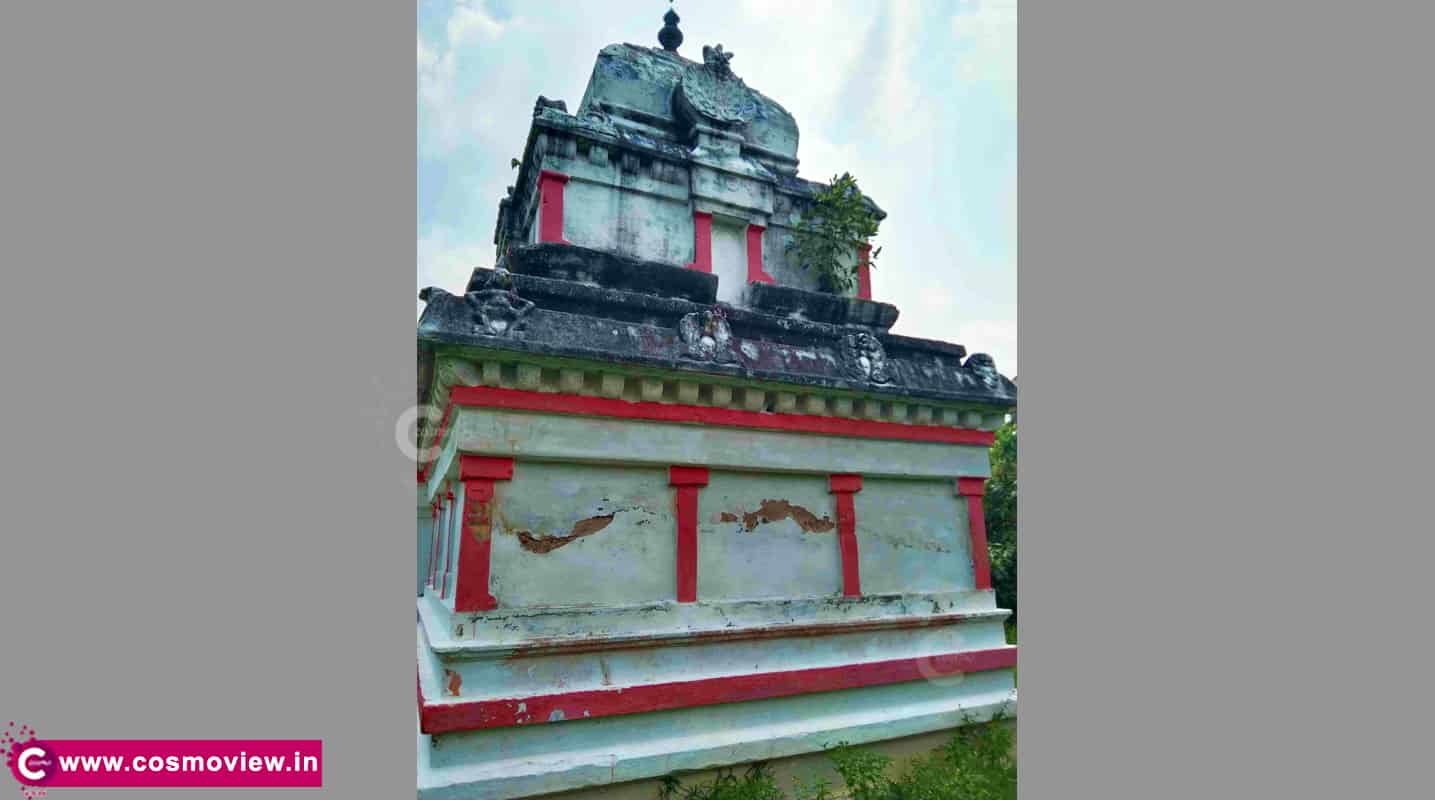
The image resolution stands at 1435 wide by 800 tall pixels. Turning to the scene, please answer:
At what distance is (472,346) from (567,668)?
230 cm

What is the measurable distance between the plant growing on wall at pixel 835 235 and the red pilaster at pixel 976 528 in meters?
2.45

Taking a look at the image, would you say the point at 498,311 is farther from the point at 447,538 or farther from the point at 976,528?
the point at 976,528

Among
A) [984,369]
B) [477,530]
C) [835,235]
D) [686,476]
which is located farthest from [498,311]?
[984,369]

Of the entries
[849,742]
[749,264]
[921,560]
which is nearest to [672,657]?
[849,742]

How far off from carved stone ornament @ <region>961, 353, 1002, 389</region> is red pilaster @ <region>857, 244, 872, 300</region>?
1.41 m

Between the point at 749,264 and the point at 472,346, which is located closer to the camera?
the point at 472,346

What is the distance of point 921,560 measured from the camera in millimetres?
6652

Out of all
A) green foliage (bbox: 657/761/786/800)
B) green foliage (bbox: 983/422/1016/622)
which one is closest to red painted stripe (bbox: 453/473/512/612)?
green foliage (bbox: 657/761/786/800)

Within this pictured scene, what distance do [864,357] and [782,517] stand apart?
5.25 feet

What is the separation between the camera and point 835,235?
781cm

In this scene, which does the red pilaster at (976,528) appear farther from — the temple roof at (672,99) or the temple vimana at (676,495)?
the temple roof at (672,99)
